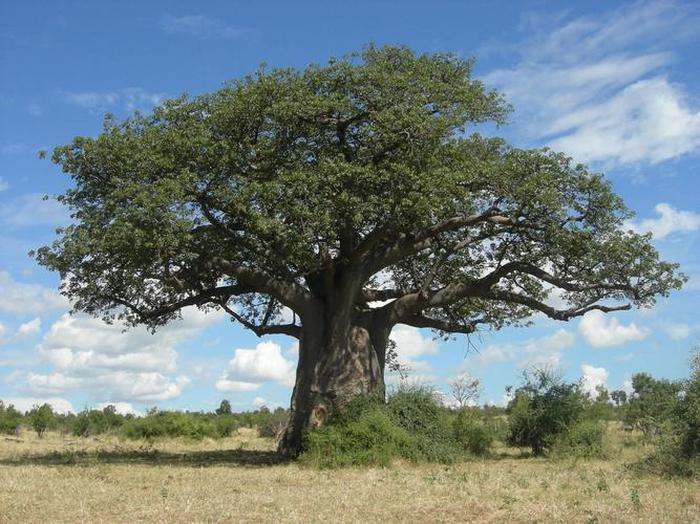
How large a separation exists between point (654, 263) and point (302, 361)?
8.51 meters

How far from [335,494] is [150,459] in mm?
8912

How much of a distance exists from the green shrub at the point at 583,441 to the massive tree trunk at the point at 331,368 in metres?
5.52

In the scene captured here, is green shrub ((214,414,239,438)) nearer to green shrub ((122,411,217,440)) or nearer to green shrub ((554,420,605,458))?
green shrub ((122,411,217,440))

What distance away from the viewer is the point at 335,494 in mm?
11453

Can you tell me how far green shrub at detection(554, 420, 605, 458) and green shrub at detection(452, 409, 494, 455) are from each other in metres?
2.10

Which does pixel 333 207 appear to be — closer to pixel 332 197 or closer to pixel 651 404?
pixel 332 197

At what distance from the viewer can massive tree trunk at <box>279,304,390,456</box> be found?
1775 cm

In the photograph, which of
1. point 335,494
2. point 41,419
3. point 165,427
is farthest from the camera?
point 41,419

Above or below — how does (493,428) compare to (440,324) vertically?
below

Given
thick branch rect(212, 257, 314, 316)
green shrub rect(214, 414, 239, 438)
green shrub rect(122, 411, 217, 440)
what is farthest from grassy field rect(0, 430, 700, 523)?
green shrub rect(214, 414, 239, 438)

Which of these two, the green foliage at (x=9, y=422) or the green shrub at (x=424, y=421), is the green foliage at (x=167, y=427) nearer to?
the green foliage at (x=9, y=422)

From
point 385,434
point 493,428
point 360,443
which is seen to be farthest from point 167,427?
point 385,434

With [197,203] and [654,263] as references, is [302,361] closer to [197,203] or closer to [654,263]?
[197,203]

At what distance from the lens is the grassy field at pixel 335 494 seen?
9.62 metres
